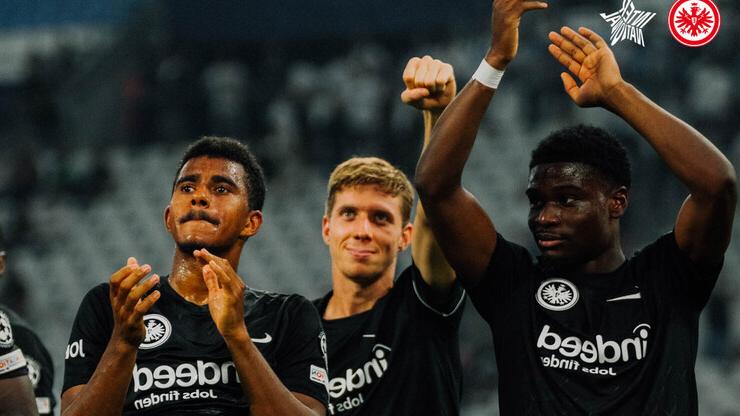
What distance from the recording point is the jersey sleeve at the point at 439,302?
4242 mm

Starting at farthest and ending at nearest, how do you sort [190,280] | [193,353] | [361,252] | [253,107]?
[253,107], [361,252], [190,280], [193,353]

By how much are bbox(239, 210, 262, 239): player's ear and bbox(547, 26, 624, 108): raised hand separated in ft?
3.95

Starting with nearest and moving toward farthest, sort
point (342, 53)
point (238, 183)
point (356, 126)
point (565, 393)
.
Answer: point (565, 393)
point (238, 183)
point (356, 126)
point (342, 53)

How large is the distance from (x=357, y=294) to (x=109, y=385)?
4.93 feet

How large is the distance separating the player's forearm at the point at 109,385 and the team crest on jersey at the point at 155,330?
0.91 feet

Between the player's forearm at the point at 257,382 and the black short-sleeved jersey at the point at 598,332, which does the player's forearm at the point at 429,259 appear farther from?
the player's forearm at the point at 257,382

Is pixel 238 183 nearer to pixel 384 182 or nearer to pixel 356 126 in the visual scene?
pixel 384 182

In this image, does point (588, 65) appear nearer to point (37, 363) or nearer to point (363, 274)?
point (363, 274)

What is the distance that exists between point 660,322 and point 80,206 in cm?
1092

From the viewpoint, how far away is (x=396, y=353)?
427cm

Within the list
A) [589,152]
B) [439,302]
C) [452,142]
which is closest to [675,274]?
[589,152]

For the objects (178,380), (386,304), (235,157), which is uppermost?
(235,157)

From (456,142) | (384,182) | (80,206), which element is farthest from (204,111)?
(456,142)

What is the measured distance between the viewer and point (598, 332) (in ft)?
11.6
